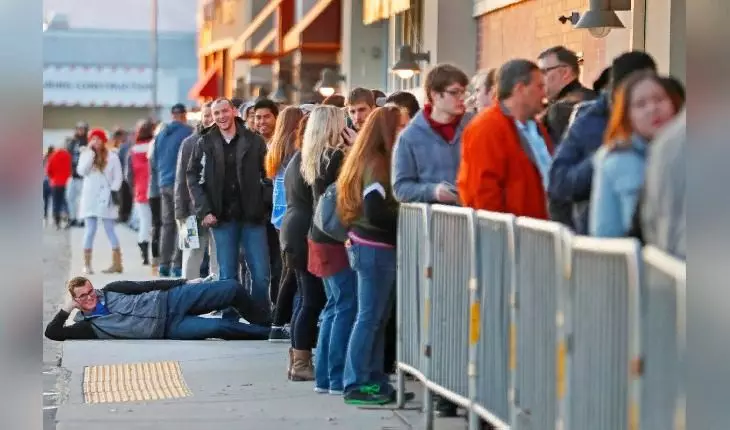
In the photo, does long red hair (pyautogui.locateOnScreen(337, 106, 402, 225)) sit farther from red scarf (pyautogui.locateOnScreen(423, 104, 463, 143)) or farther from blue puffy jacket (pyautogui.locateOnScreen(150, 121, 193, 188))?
blue puffy jacket (pyautogui.locateOnScreen(150, 121, 193, 188))

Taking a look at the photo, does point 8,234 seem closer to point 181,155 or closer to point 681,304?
point 681,304

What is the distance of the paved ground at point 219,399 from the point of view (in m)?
8.98

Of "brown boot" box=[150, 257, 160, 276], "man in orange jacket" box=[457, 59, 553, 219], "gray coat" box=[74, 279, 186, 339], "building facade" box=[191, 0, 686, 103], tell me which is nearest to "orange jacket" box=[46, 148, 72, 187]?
"building facade" box=[191, 0, 686, 103]

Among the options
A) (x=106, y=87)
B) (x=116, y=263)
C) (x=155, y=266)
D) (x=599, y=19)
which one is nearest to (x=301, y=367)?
(x=599, y=19)

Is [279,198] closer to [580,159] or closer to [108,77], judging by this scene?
[580,159]

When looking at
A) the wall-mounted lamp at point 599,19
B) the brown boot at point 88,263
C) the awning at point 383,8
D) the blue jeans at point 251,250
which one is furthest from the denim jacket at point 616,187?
the awning at point 383,8

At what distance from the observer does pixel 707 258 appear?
16.5 ft

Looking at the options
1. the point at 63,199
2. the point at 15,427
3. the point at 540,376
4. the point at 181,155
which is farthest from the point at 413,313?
the point at 63,199

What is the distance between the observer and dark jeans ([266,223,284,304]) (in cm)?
1377

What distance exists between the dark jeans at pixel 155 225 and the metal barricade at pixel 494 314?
39.0 ft

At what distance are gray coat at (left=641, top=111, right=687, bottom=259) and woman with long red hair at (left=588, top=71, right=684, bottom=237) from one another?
13cm

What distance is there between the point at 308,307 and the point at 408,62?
10.0 m

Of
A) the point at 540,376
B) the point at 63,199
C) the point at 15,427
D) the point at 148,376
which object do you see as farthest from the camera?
the point at 63,199

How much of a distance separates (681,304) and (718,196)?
0.53 metres
